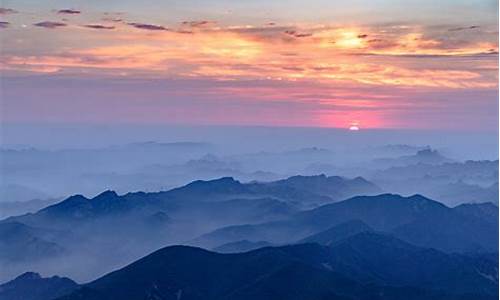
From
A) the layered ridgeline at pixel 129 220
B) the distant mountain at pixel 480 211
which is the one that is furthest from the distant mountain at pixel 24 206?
the distant mountain at pixel 480 211

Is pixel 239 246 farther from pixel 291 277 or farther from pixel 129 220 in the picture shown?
pixel 291 277

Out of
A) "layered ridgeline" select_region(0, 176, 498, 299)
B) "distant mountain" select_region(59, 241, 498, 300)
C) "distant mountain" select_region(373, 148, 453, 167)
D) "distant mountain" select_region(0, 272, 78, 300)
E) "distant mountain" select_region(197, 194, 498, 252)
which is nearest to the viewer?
"distant mountain" select_region(59, 241, 498, 300)

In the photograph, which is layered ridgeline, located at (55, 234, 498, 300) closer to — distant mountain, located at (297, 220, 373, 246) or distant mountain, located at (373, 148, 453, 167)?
distant mountain, located at (297, 220, 373, 246)

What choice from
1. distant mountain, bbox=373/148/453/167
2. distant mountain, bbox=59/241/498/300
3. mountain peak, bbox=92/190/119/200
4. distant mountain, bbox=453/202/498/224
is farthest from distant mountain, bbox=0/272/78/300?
distant mountain, bbox=373/148/453/167

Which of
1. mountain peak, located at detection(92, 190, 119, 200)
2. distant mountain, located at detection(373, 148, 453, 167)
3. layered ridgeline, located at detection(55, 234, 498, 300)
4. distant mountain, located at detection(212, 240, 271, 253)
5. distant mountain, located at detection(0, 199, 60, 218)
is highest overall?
layered ridgeline, located at detection(55, 234, 498, 300)

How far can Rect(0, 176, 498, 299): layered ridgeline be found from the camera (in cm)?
4447

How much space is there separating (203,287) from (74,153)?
72.0 metres

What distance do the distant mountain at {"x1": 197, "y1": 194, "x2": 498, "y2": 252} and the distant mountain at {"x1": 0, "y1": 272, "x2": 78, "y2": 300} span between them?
22.1 meters

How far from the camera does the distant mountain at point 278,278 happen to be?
42.6 meters

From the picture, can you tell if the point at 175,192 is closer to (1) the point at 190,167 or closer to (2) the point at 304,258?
(1) the point at 190,167

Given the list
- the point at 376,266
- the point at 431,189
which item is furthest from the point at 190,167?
the point at 376,266

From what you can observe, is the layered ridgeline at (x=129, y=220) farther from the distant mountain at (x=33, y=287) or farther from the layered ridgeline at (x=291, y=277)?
the layered ridgeline at (x=291, y=277)

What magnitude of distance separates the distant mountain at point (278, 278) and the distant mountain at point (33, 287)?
8.99 meters

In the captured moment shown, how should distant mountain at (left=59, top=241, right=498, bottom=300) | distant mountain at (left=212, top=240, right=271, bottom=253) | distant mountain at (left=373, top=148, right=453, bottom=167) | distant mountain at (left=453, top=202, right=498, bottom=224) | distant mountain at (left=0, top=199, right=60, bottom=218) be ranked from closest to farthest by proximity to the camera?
distant mountain at (left=59, top=241, right=498, bottom=300)
distant mountain at (left=212, top=240, right=271, bottom=253)
distant mountain at (left=453, top=202, right=498, bottom=224)
distant mountain at (left=0, top=199, right=60, bottom=218)
distant mountain at (left=373, top=148, right=453, bottom=167)
